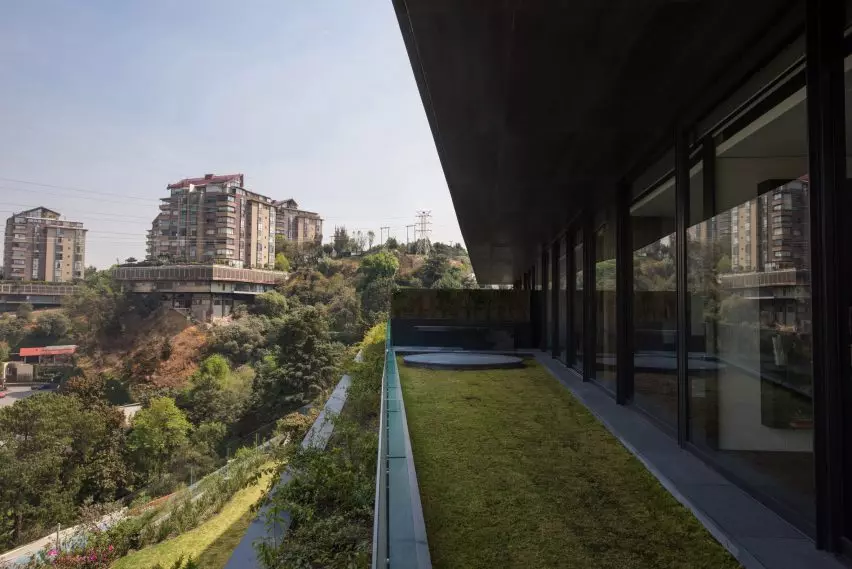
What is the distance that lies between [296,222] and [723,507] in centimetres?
14249

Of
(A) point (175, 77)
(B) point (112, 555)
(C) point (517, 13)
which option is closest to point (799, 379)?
(C) point (517, 13)

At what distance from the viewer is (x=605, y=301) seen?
772cm

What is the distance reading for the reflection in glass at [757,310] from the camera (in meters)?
2.95

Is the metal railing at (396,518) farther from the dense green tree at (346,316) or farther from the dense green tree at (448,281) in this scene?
the dense green tree at (448,281)

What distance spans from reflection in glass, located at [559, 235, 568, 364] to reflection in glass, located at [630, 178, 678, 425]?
4524 millimetres

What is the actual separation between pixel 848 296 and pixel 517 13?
2165 mm

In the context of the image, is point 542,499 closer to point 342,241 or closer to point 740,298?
point 740,298

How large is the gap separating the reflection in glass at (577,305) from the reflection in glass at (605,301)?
1.14 meters

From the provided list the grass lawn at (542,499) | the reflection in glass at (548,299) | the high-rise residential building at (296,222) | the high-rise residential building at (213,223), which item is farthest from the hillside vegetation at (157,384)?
the high-rise residential building at (296,222)

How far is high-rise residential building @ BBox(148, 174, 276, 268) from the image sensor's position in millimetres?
101625

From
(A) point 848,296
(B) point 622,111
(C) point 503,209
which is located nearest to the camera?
(A) point 848,296

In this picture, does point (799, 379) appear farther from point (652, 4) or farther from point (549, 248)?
point (549, 248)

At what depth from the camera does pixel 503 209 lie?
9.12 meters

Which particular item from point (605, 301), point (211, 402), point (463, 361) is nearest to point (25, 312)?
point (211, 402)
